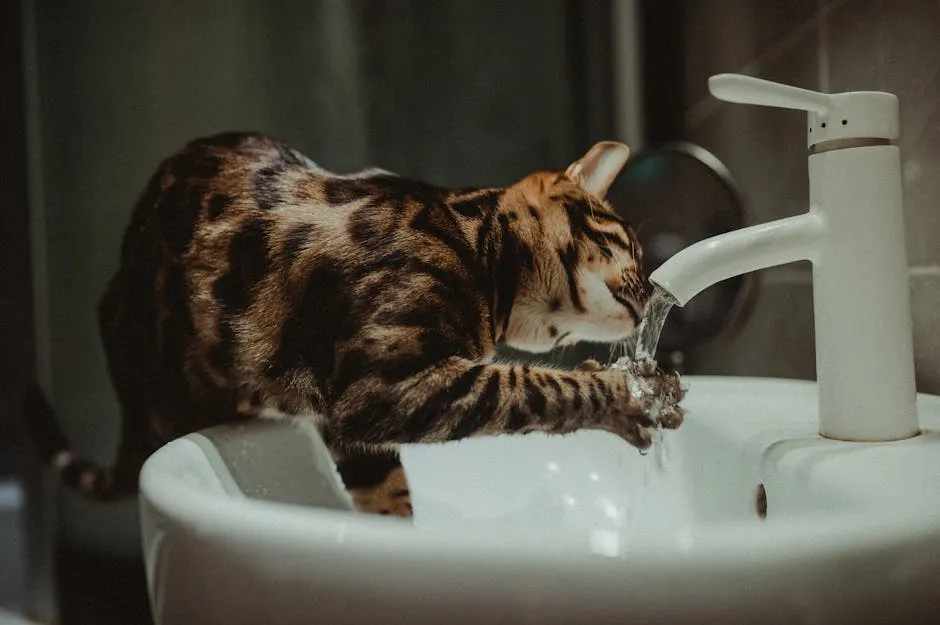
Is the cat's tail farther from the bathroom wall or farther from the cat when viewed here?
the bathroom wall

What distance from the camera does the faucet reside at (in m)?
0.48

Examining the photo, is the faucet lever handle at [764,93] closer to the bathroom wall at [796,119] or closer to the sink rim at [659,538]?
the bathroom wall at [796,119]

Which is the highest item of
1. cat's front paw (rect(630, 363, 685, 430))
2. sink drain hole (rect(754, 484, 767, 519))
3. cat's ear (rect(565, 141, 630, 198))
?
cat's ear (rect(565, 141, 630, 198))

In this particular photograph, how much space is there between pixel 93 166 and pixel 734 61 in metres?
0.74

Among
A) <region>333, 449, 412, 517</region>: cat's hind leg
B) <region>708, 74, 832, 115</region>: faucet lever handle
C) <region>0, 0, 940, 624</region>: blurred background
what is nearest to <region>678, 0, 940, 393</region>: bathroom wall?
<region>0, 0, 940, 624</region>: blurred background

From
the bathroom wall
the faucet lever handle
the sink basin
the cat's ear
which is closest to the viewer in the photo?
the sink basin

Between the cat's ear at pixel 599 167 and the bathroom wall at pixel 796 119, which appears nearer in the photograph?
the bathroom wall at pixel 796 119

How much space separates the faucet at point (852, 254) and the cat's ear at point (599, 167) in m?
0.25

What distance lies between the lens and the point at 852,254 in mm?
498

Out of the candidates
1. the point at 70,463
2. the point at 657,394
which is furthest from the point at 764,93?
the point at 70,463

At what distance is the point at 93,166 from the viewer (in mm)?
867

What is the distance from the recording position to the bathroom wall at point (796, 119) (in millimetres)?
598

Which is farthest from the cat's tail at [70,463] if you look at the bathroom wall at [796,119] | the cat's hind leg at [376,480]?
the bathroom wall at [796,119]

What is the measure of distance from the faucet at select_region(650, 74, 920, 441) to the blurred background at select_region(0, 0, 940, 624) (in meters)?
0.25
